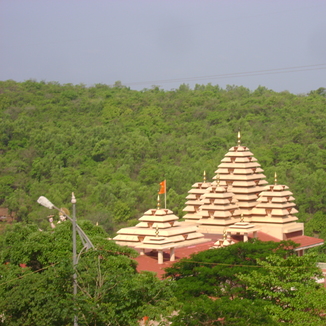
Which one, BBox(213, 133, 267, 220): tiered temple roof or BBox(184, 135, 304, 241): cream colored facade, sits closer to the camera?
BBox(184, 135, 304, 241): cream colored facade

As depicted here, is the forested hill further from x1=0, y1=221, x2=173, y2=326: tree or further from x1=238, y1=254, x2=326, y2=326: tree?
x1=0, y1=221, x2=173, y2=326: tree

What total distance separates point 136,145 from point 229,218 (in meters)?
33.6

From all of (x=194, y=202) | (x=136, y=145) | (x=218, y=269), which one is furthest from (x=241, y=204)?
(x=136, y=145)

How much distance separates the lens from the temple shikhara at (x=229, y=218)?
28062 mm

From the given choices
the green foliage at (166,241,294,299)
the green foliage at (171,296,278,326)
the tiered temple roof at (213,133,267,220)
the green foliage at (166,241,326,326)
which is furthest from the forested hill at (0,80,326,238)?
the green foliage at (171,296,278,326)

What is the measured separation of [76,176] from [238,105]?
28.0m

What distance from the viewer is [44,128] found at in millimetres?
69438

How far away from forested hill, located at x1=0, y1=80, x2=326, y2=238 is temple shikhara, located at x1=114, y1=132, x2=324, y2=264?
10.4 meters

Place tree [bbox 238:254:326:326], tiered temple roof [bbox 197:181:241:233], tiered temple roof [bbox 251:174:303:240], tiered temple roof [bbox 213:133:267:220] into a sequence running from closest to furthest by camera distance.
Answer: tree [bbox 238:254:326:326] → tiered temple roof [bbox 197:181:241:233] → tiered temple roof [bbox 251:174:303:240] → tiered temple roof [bbox 213:133:267:220]

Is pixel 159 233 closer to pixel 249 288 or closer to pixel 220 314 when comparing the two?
pixel 249 288

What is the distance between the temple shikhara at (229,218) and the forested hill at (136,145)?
34.0 ft

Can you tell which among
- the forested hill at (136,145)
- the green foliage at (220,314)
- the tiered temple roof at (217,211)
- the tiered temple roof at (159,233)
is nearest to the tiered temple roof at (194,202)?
the tiered temple roof at (217,211)

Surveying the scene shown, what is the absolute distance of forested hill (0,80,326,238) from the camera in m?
49.9

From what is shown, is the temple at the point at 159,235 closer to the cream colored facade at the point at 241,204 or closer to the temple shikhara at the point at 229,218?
the temple shikhara at the point at 229,218
